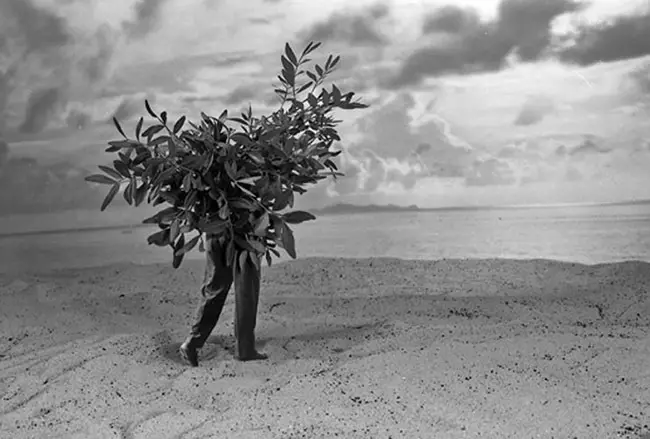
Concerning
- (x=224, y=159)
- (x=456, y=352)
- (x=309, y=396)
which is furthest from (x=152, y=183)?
(x=456, y=352)

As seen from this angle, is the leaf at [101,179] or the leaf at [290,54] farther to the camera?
Answer: the leaf at [290,54]

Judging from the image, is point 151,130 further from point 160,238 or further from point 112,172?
point 160,238

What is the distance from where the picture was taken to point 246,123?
1.95 meters

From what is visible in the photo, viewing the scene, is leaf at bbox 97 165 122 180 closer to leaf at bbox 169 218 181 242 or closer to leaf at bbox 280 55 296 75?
leaf at bbox 169 218 181 242

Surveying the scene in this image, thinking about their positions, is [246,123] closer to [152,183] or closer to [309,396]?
[152,183]

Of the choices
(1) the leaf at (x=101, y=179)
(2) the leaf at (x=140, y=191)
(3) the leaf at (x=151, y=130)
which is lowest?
(2) the leaf at (x=140, y=191)

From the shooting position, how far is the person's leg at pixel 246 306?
196 centimetres

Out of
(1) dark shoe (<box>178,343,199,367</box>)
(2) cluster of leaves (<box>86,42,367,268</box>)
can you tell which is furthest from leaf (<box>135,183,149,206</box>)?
(1) dark shoe (<box>178,343,199,367</box>)

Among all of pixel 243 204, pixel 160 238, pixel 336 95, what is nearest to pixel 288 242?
pixel 243 204

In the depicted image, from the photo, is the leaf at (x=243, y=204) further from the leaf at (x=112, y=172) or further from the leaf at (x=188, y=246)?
the leaf at (x=112, y=172)

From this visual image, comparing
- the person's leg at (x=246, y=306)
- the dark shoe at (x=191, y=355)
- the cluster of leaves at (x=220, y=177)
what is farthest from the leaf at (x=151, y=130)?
the dark shoe at (x=191, y=355)

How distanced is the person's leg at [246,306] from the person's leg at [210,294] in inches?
1.2

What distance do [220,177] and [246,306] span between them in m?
0.35

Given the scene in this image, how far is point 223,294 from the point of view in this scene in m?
1.96
